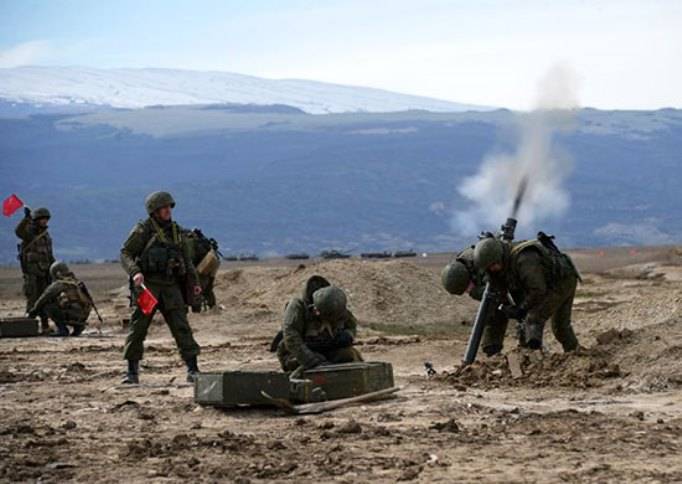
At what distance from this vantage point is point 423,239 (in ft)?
566

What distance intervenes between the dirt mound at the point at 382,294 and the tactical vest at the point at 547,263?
1223 cm

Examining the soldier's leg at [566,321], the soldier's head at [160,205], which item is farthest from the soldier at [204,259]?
the soldier's leg at [566,321]

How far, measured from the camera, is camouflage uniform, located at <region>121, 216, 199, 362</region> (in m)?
16.9

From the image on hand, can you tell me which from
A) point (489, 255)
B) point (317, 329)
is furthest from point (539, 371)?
point (317, 329)

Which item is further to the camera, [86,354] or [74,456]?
[86,354]

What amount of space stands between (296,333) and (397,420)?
187 centimetres

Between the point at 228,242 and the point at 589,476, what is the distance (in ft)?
538

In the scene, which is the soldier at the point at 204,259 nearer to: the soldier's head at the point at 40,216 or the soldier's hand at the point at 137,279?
the soldier's hand at the point at 137,279

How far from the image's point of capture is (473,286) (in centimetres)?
1736

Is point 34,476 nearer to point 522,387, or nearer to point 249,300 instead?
point 522,387

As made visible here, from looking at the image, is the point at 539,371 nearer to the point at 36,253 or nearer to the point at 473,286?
the point at 473,286

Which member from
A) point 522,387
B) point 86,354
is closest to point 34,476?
point 522,387

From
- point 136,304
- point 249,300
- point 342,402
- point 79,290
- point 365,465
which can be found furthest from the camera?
point 249,300

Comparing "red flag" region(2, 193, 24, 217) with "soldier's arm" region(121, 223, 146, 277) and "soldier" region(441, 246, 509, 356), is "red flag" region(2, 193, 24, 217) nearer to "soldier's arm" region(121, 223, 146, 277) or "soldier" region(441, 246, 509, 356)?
"soldier's arm" region(121, 223, 146, 277)
